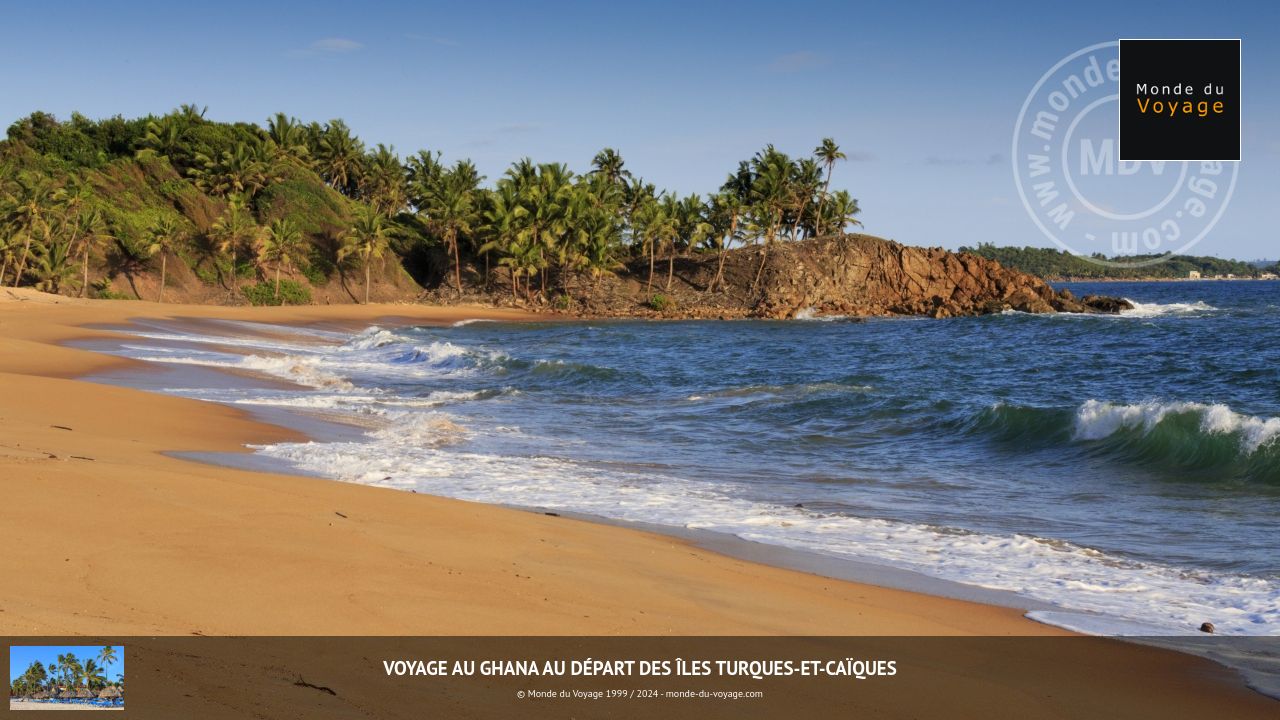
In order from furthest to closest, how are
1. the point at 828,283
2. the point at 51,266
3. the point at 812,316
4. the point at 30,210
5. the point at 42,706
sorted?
the point at 828,283, the point at 812,316, the point at 51,266, the point at 30,210, the point at 42,706

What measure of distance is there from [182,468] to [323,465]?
2447 mm

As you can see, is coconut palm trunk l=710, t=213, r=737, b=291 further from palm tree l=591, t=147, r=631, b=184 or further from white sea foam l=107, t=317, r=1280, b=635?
white sea foam l=107, t=317, r=1280, b=635

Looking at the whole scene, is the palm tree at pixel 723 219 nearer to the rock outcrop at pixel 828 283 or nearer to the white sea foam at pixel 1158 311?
the rock outcrop at pixel 828 283

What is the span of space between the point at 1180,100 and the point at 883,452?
11819mm

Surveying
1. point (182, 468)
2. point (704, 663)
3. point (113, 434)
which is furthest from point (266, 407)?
point (704, 663)

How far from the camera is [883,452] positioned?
16406 mm

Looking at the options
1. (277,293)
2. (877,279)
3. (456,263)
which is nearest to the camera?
(277,293)

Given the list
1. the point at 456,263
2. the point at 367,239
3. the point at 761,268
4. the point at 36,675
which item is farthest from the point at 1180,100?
the point at 456,263

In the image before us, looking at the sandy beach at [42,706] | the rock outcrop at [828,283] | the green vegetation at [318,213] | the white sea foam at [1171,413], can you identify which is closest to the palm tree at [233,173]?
the green vegetation at [318,213]

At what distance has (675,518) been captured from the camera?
10586mm

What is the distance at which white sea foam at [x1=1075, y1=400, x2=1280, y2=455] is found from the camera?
1476 cm

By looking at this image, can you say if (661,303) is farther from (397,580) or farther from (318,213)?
(397,580)

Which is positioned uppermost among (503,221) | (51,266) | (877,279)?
(503,221)

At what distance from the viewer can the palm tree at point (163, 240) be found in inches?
2391
